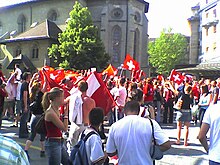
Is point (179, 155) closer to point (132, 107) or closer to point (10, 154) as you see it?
point (132, 107)

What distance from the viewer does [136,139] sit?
12.8 feet

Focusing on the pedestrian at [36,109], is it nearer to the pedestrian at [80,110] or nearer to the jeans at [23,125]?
the pedestrian at [80,110]

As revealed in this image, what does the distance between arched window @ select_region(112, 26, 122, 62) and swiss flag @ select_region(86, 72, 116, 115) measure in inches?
1510

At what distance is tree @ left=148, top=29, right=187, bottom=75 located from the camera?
77.5m

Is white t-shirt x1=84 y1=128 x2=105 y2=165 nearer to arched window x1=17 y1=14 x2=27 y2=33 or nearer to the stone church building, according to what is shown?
the stone church building

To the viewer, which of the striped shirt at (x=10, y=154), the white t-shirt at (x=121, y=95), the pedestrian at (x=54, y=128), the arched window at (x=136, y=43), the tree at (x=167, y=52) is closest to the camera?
the striped shirt at (x=10, y=154)

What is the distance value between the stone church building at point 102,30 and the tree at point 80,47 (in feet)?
11.4

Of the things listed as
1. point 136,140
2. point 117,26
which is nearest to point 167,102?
point 136,140

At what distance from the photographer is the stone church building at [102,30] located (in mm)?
46625

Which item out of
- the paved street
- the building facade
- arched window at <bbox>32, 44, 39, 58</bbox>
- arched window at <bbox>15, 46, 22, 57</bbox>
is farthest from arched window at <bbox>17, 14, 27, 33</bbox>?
the paved street

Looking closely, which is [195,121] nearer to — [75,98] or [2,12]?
[75,98]

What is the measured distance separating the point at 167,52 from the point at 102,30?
3436 centimetres

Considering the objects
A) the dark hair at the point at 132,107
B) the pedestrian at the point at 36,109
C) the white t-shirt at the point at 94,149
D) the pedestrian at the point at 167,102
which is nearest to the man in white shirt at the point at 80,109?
the pedestrian at the point at 36,109

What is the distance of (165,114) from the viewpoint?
15.4 metres
